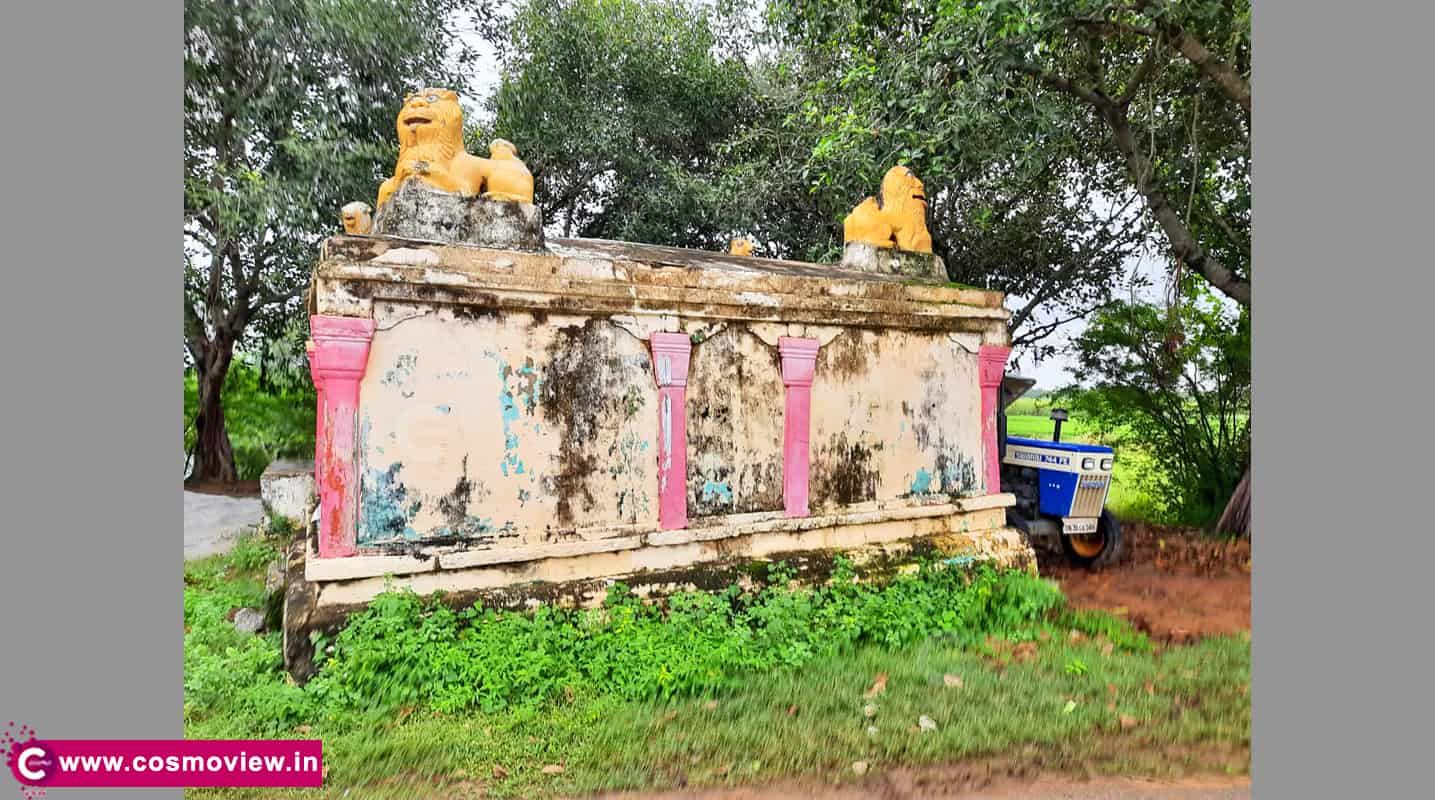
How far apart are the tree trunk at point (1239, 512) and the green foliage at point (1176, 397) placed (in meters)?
0.74

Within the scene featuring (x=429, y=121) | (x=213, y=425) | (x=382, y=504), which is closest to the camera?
(x=382, y=504)

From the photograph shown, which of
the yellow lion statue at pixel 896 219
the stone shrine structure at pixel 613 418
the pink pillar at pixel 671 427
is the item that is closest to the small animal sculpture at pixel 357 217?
the stone shrine structure at pixel 613 418

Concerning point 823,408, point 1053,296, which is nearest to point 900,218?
point 823,408

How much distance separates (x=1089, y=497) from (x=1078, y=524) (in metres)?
0.31

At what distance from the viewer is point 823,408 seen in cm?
602

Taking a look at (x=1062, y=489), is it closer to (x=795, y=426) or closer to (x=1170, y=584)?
(x=1170, y=584)

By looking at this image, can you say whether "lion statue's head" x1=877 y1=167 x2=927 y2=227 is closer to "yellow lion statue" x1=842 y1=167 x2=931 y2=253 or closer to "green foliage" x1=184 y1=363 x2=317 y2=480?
"yellow lion statue" x1=842 y1=167 x2=931 y2=253

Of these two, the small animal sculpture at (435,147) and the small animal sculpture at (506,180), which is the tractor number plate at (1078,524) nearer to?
the small animal sculpture at (506,180)

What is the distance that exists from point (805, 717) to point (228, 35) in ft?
30.5

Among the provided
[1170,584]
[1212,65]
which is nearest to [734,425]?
[1170,584]

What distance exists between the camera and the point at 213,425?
11.9m

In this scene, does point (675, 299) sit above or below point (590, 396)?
above

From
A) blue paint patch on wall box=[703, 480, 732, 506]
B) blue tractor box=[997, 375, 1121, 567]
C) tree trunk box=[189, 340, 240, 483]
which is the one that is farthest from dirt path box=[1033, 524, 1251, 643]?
tree trunk box=[189, 340, 240, 483]

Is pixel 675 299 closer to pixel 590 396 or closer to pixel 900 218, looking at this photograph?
pixel 590 396
